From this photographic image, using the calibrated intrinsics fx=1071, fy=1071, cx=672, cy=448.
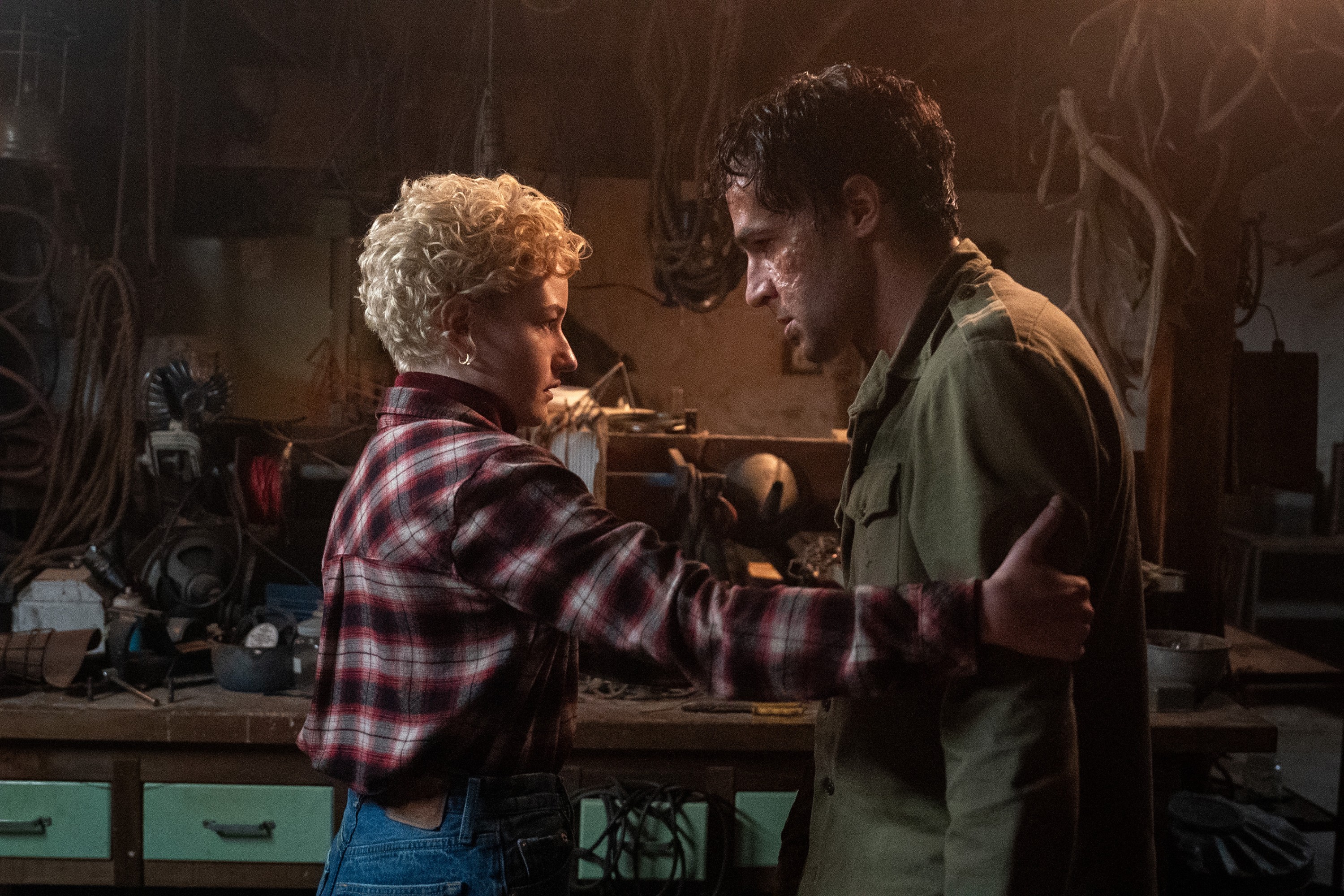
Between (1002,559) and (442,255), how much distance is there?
955mm

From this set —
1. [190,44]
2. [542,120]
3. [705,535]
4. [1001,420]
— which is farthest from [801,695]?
[190,44]

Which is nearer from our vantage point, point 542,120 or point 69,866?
point 69,866

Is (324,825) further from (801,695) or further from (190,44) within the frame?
(190,44)

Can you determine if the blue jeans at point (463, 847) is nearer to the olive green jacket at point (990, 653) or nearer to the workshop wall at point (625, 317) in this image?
the olive green jacket at point (990, 653)

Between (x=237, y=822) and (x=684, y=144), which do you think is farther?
(x=684, y=144)

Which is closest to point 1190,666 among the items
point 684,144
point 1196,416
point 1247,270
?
point 1196,416

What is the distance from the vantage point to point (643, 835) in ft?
10.2

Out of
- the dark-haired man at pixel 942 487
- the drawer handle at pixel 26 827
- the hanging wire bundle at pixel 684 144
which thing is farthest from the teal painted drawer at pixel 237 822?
the hanging wire bundle at pixel 684 144

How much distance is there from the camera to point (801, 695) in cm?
128

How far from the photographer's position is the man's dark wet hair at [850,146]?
1.46 metres

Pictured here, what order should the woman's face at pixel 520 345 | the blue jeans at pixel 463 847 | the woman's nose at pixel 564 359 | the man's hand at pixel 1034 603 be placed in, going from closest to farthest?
1. the man's hand at pixel 1034 603
2. the blue jeans at pixel 463 847
3. the woman's face at pixel 520 345
4. the woman's nose at pixel 564 359

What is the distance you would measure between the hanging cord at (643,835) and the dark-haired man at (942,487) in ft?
5.13

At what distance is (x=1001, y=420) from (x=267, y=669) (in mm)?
2698

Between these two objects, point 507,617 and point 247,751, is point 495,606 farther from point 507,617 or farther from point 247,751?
point 247,751
